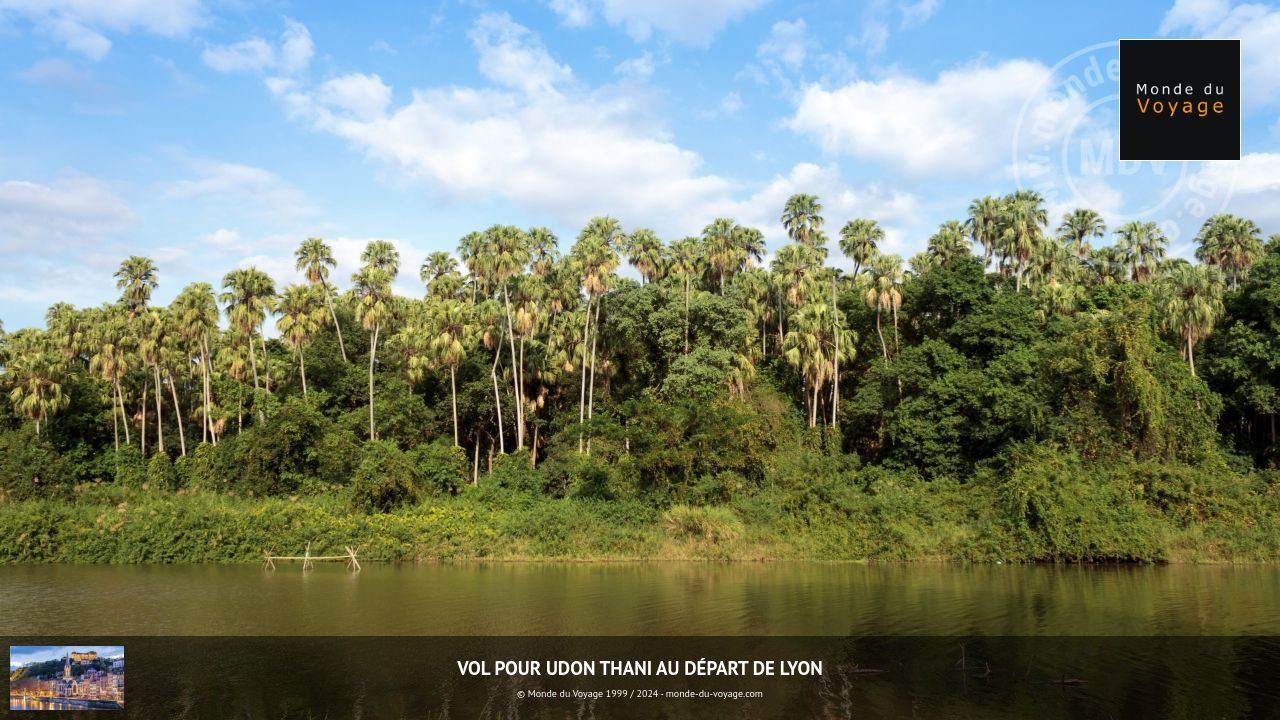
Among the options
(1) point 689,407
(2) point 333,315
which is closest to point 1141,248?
(1) point 689,407

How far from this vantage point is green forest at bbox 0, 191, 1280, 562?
3962 centimetres

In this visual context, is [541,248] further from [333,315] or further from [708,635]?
[708,635]

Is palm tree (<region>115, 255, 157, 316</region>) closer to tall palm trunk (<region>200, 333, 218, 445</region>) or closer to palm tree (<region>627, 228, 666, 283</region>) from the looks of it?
tall palm trunk (<region>200, 333, 218, 445</region>)

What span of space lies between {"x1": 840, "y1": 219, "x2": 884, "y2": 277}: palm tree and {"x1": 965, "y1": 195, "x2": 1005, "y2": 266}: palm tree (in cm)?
926

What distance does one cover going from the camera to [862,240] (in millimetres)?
55656

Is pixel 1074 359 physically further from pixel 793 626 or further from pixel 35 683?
pixel 35 683

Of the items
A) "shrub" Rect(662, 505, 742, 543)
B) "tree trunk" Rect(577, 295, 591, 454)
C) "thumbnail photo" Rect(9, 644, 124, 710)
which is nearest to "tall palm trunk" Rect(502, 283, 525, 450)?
"tree trunk" Rect(577, 295, 591, 454)

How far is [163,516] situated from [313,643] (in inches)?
1104

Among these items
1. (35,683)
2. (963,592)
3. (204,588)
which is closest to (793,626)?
(963,592)

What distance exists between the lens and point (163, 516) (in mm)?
43906

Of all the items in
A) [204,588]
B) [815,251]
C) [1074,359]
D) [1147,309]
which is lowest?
[204,588]

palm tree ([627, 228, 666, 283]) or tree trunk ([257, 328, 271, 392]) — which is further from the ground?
palm tree ([627, 228, 666, 283])

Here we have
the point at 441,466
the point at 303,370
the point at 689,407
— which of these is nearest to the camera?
the point at 689,407

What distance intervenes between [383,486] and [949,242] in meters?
43.1
